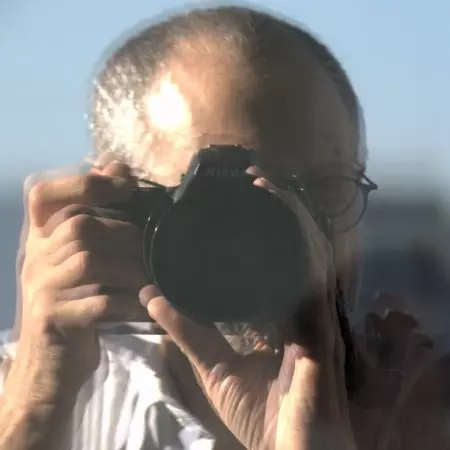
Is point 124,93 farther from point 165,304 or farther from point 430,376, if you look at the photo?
point 430,376

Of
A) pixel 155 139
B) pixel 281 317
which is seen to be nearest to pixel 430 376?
pixel 281 317

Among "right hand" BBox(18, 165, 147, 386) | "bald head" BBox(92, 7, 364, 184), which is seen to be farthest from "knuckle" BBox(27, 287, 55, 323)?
"bald head" BBox(92, 7, 364, 184)

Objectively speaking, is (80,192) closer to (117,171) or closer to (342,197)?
(117,171)

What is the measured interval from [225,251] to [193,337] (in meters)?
0.06

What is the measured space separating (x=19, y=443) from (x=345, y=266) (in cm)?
24

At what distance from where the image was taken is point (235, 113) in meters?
0.68

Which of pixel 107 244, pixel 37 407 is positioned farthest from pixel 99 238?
pixel 37 407

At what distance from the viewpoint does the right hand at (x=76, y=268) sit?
0.62m

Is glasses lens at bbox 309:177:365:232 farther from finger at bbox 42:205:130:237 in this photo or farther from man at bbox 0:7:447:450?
finger at bbox 42:205:130:237

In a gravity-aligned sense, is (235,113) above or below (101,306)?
above

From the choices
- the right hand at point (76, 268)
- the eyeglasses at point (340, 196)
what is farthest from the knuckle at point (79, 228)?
the eyeglasses at point (340, 196)

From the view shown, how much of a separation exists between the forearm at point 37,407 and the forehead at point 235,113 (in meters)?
0.14

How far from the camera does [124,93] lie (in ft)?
2.37

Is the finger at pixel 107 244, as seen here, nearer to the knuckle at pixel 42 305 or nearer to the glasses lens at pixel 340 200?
the knuckle at pixel 42 305
